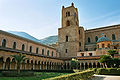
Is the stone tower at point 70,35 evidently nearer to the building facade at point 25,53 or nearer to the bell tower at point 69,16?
the bell tower at point 69,16

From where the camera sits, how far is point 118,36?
4044 centimetres

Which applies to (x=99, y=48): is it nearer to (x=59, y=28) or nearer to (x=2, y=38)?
(x=59, y=28)

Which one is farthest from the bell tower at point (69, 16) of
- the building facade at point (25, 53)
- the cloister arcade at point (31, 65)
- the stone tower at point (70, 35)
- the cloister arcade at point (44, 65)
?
the cloister arcade at point (31, 65)

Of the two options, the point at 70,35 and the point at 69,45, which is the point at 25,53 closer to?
the point at 69,45

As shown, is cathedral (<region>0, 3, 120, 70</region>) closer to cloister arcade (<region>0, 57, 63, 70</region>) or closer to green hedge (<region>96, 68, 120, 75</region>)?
cloister arcade (<region>0, 57, 63, 70</region>)

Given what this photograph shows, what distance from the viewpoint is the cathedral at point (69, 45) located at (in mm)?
28819

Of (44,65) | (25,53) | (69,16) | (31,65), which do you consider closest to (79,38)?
(69,16)

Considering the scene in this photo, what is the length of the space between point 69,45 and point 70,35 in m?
3.80

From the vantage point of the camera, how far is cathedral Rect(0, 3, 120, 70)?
28.8 metres

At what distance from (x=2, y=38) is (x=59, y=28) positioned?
82.6 ft

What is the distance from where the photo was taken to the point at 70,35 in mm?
42812

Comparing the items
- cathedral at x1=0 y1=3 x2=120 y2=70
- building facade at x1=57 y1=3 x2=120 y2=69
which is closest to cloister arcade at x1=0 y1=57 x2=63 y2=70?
cathedral at x1=0 y1=3 x2=120 y2=70

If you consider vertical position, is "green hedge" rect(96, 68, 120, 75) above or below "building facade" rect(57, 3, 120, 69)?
below

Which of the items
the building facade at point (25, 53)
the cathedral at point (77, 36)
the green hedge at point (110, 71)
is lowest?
the green hedge at point (110, 71)
